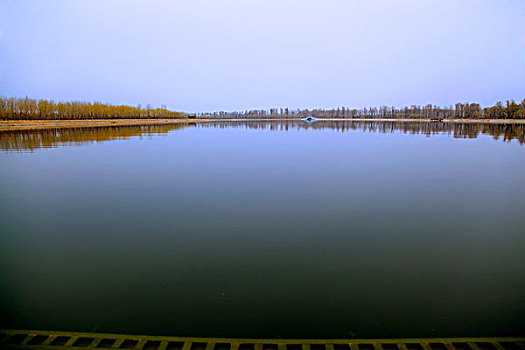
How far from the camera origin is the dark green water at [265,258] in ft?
8.73

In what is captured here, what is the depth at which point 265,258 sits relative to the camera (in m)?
3.66

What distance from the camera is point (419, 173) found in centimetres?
880

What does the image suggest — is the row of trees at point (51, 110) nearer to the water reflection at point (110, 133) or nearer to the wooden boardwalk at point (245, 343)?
the water reflection at point (110, 133)

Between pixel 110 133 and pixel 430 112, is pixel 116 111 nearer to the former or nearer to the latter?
pixel 110 133

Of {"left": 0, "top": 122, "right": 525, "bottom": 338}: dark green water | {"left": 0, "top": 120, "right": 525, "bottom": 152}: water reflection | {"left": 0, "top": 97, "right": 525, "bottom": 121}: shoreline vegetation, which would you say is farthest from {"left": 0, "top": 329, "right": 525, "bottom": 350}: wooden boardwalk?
{"left": 0, "top": 97, "right": 525, "bottom": 121}: shoreline vegetation

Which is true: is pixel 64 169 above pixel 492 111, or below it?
below

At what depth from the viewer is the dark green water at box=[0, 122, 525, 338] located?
2660 mm

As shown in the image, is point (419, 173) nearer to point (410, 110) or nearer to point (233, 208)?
point (233, 208)

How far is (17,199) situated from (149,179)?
8.71 feet

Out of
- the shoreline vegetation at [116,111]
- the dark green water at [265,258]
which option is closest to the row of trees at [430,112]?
the shoreline vegetation at [116,111]

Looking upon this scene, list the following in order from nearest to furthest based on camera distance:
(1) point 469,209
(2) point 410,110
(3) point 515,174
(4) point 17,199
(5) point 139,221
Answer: (5) point 139,221 < (1) point 469,209 < (4) point 17,199 < (3) point 515,174 < (2) point 410,110

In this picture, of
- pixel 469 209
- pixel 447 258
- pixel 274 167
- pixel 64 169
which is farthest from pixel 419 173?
pixel 64 169

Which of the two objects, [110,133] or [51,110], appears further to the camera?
[51,110]

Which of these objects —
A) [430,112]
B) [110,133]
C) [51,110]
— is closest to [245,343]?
[110,133]
